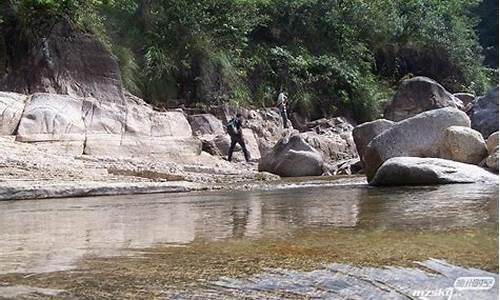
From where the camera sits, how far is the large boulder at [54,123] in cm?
1312

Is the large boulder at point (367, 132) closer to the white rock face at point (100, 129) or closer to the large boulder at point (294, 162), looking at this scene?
the large boulder at point (294, 162)

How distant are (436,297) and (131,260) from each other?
1.66m

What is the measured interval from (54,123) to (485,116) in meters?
8.69

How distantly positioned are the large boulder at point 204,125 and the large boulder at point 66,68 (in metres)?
2.48

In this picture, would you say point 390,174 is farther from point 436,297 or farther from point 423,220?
point 436,297

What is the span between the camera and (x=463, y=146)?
1033cm

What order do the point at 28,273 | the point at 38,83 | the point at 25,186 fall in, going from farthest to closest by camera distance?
1. the point at 38,83
2. the point at 25,186
3. the point at 28,273

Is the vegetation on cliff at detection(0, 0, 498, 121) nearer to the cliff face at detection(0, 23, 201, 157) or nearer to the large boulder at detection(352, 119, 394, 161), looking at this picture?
the cliff face at detection(0, 23, 201, 157)

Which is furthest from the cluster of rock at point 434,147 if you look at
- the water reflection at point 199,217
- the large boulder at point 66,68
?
the large boulder at point 66,68

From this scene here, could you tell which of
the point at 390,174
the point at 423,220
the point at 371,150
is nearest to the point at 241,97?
the point at 371,150

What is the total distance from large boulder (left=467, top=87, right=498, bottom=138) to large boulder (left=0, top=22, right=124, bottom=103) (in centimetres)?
784

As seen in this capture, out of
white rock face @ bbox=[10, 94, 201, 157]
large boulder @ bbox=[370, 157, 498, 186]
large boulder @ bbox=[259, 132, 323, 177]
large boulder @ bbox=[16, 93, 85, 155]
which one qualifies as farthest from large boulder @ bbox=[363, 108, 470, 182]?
large boulder @ bbox=[16, 93, 85, 155]

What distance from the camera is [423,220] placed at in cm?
479

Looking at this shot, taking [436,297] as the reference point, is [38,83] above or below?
above
